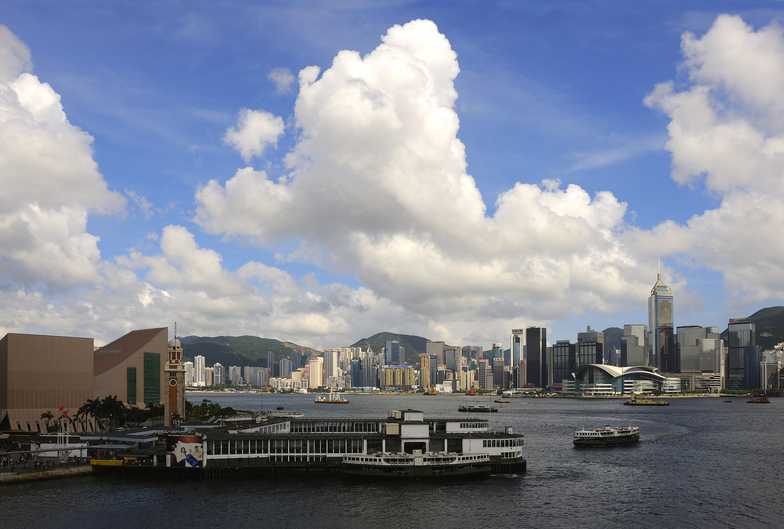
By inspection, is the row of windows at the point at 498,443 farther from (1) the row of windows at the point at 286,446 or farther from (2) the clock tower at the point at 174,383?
(2) the clock tower at the point at 174,383

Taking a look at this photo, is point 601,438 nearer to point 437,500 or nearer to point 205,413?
point 437,500

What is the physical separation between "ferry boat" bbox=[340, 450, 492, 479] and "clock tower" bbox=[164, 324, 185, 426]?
199 feet

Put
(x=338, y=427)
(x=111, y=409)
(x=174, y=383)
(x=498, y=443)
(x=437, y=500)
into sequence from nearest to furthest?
1. (x=437, y=500)
2. (x=498, y=443)
3. (x=338, y=427)
4. (x=111, y=409)
5. (x=174, y=383)

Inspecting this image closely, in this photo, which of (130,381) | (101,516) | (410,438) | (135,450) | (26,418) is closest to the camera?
(101,516)

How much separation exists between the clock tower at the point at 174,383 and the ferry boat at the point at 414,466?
199ft

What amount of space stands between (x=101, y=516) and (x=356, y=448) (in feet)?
107

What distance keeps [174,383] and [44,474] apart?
51.5 metres

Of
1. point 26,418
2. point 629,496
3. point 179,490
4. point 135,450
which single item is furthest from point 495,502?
point 26,418

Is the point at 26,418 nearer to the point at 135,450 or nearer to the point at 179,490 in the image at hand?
the point at 135,450

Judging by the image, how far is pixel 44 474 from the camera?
262 ft

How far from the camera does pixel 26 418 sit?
125125 mm

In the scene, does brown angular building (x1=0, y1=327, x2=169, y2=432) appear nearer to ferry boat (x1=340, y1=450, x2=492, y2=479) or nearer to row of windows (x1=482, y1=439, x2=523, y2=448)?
ferry boat (x1=340, y1=450, x2=492, y2=479)

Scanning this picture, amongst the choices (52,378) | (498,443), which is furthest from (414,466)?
(52,378)

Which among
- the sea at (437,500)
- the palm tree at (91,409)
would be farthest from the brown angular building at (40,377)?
the sea at (437,500)
